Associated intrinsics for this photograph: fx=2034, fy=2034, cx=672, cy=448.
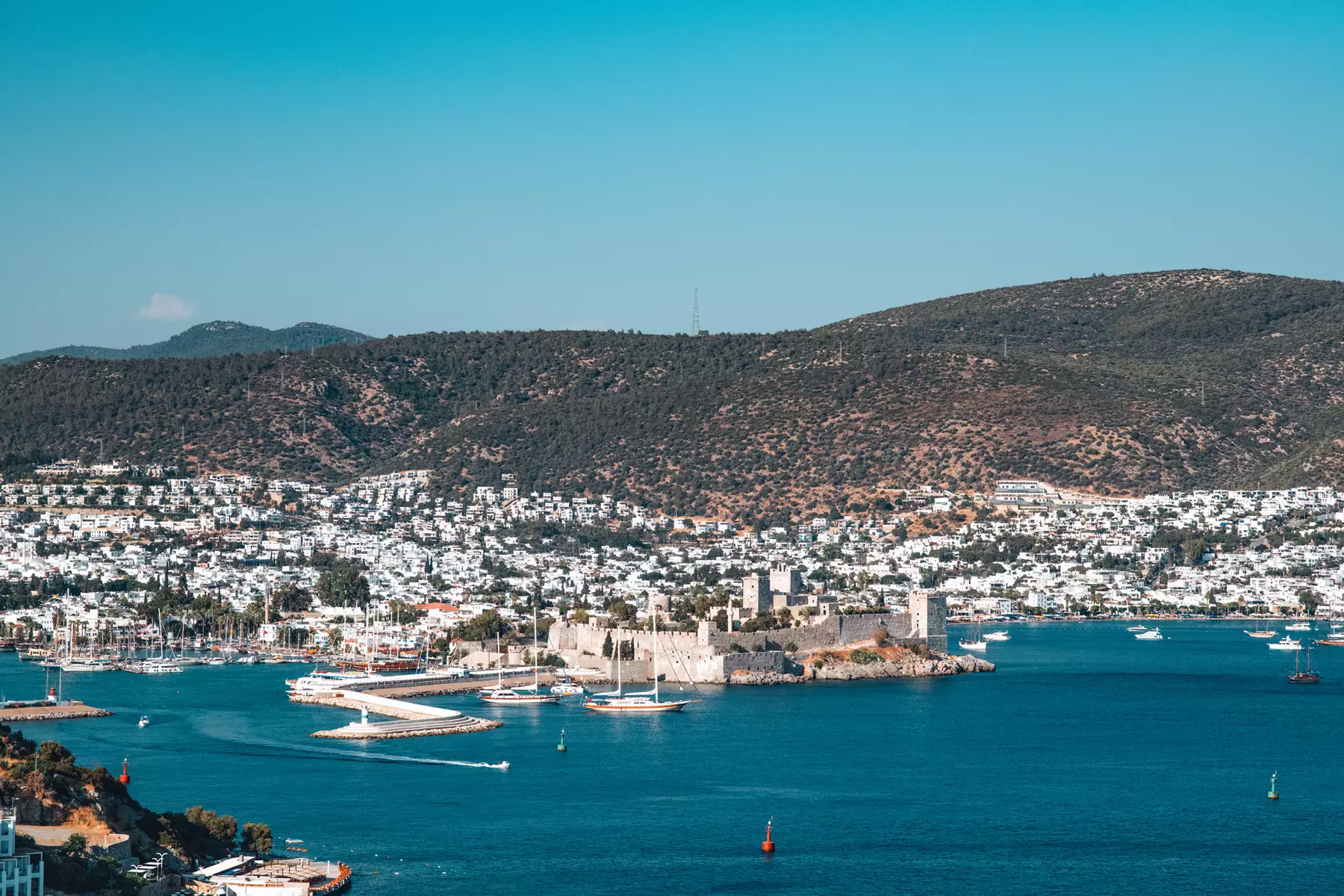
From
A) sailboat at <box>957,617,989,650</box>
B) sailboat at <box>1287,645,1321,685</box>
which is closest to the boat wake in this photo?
sailboat at <box>1287,645,1321,685</box>

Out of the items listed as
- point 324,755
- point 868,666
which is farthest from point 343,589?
point 324,755

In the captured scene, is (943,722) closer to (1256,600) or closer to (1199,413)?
(1256,600)

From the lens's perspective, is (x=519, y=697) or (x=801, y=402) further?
(x=801, y=402)

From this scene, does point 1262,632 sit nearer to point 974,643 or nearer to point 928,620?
point 974,643

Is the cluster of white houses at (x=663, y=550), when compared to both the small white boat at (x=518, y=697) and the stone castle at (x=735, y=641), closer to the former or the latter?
the stone castle at (x=735, y=641)

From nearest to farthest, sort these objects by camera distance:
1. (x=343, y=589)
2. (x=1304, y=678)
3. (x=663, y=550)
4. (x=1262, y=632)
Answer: (x=1304, y=678), (x=343, y=589), (x=1262, y=632), (x=663, y=550)

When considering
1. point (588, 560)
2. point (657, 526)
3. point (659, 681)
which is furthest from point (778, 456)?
point (659, 681)
